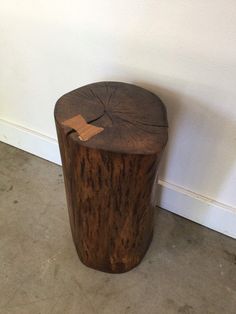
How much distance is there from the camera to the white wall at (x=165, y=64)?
3.04 feet

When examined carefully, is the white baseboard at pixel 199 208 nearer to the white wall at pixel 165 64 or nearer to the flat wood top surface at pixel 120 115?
the white wall at pixel 165 64

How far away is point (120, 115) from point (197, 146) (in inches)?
17.2

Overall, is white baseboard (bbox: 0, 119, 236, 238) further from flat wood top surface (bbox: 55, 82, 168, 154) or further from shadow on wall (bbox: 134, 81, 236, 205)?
flat wood top surface (bbox: 55, 82, 168, 154)

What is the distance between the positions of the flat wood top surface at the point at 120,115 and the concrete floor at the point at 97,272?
25.3 inches

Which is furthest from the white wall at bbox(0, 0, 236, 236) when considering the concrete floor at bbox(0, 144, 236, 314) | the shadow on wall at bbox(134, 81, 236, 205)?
the concrete floor at bbox(0, 144, 236, 314)

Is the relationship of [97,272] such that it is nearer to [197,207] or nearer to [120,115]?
[197,207]

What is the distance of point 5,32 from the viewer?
51.0 inches

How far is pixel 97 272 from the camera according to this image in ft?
3.81

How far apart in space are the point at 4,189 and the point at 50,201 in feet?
0.84

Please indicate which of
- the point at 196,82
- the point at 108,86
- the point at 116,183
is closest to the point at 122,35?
the point at 108,86

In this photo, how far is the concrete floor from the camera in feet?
3.50

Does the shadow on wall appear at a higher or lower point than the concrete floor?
higher

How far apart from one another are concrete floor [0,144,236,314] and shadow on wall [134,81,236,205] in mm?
234

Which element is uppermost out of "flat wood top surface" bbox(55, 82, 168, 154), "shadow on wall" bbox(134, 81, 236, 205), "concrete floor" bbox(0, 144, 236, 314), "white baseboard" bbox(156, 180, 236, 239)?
"flat wood top surface" bbox(55, 82, 168, 154)
